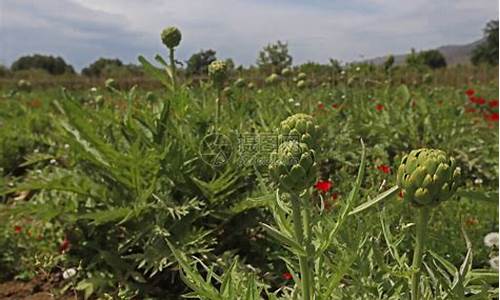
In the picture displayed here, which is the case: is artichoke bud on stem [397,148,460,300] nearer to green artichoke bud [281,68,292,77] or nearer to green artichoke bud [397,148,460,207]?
green artichoke bud [397,148,460,207]

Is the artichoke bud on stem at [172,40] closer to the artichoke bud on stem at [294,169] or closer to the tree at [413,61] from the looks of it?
the artichoke bud on stem at [294,169]

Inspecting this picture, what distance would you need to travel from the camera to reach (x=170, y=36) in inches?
73.4

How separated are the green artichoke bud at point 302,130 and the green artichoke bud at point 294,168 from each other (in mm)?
81

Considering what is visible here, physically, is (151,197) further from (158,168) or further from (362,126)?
(362,126)

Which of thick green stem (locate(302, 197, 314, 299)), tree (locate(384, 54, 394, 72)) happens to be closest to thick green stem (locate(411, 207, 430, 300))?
thick green stem (locate(302, 197, 314, 299))

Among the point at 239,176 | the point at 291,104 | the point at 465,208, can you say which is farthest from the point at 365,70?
the point at 239,176

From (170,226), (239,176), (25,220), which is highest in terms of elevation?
(239,176)

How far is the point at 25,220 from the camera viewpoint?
8.71ft

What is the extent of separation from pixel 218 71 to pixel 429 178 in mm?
1294

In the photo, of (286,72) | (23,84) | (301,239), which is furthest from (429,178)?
(23,84)

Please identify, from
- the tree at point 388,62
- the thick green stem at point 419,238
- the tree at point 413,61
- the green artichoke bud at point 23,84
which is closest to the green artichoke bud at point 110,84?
the thick green stem at point 419,238

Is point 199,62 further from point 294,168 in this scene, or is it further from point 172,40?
point 294,168

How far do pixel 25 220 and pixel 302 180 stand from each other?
2.23 m

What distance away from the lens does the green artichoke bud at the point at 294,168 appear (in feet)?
2.56
